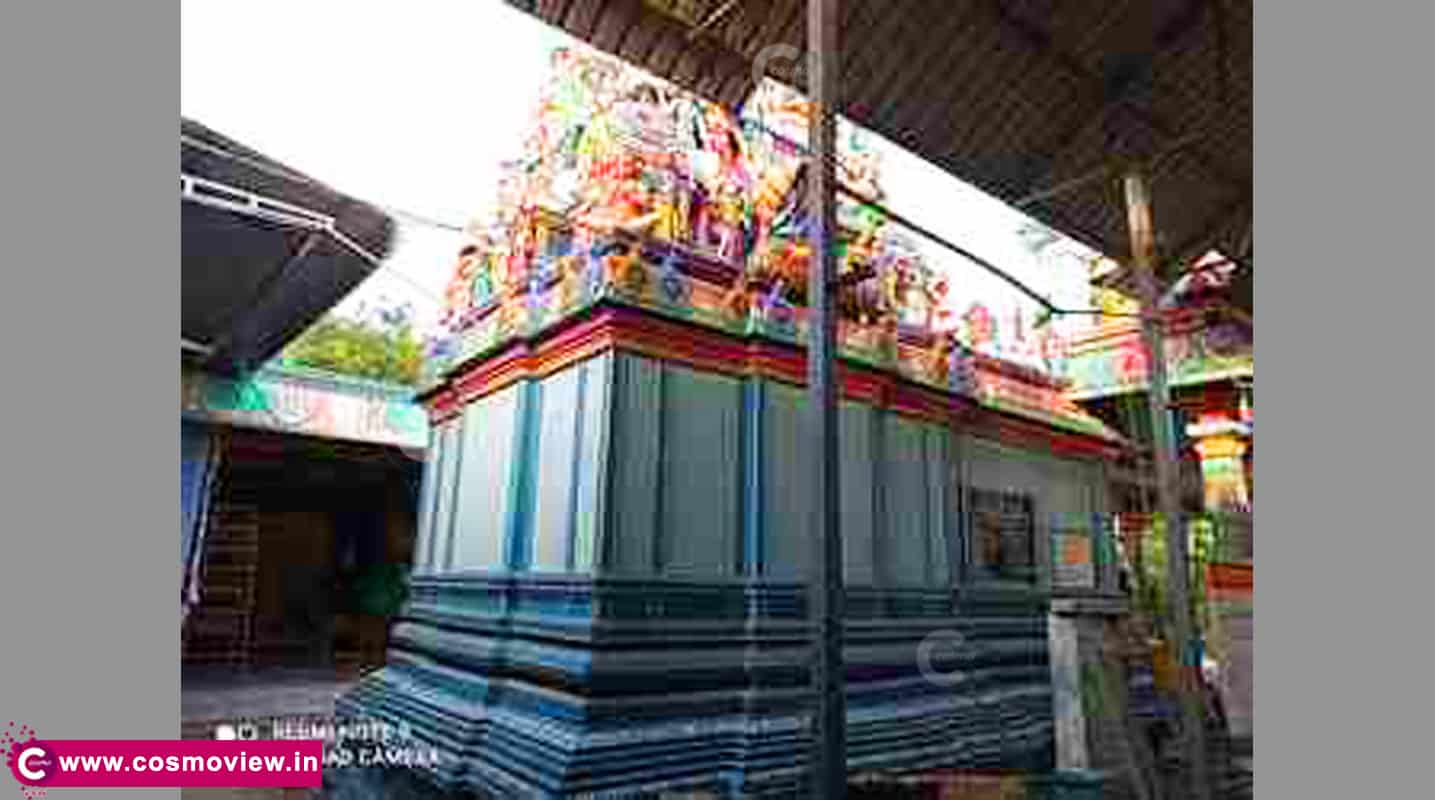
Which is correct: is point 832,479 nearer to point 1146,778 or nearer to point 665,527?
point 665,527

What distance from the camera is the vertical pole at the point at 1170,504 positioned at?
572 cm

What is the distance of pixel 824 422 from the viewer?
11.6 ft

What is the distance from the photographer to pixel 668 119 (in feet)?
27.1

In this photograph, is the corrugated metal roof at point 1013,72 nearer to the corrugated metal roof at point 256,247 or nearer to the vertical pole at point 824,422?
the vertical pole at point 824,422

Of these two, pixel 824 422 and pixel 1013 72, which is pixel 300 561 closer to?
pixel 1013 72

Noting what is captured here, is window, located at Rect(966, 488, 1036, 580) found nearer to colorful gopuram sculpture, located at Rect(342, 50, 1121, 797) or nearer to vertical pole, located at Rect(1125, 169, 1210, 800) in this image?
colorful gopuram sculpture, located at Rect(342, 50, 1121, 797)

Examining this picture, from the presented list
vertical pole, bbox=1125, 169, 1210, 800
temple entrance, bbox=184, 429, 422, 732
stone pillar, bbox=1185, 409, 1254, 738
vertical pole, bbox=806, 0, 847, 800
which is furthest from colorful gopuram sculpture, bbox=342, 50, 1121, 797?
temple entrance, bbox=184, 429, 422, 732

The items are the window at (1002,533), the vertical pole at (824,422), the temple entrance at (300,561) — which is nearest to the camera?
the vertical pole at (824,422)

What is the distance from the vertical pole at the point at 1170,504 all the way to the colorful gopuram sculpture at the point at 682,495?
200 cm

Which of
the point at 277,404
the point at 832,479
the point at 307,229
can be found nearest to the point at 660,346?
the point at 832,479

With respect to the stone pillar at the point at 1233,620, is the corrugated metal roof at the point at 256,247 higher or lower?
higher

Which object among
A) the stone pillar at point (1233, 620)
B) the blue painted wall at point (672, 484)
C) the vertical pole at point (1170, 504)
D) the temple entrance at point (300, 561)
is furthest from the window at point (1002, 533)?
the temple entrance at point (300, 561)

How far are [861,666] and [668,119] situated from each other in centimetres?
510

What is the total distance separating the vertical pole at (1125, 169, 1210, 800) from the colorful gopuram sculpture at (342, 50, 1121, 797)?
200 cm
